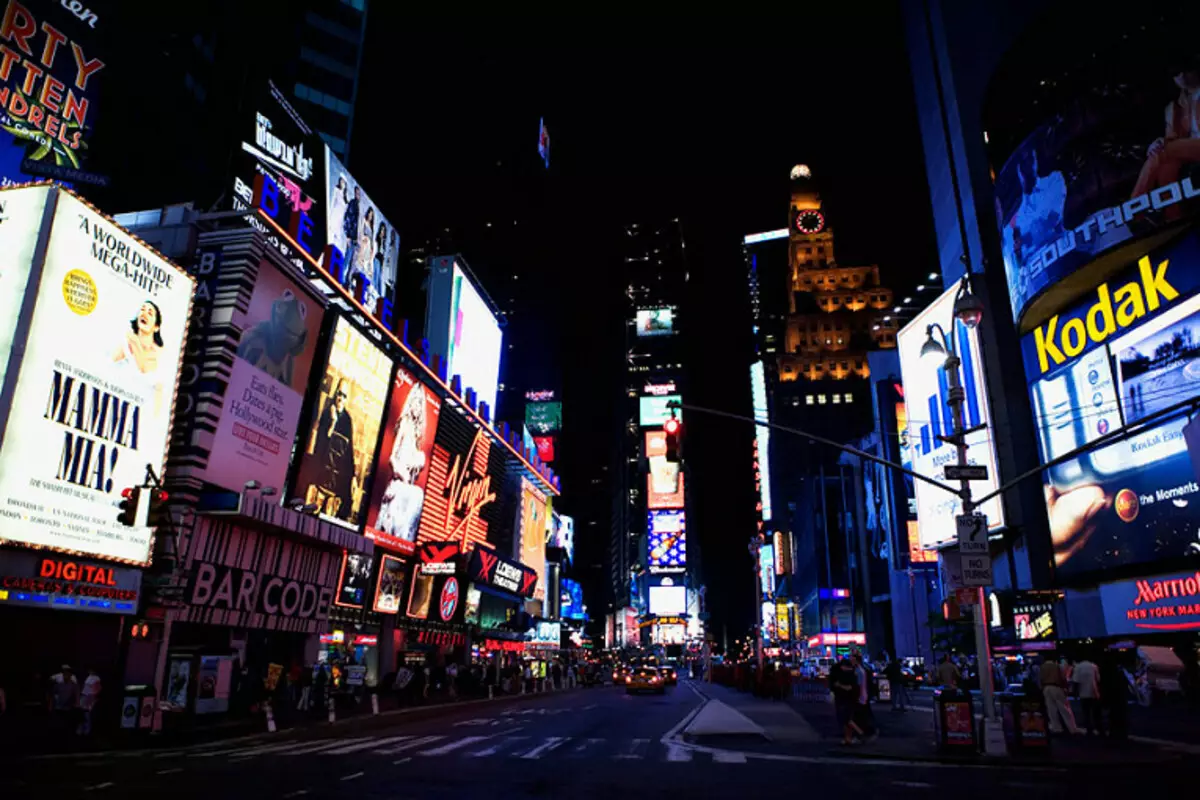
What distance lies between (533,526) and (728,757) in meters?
57.2

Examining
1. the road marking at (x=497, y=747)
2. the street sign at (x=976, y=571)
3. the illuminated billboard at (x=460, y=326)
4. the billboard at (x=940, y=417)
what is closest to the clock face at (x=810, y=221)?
the billboard at (x=940, y=417)

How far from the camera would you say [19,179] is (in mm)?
31141

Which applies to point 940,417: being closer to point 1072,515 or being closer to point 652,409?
point 1072,515

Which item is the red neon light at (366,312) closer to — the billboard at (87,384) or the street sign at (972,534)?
the billboard at (87,384)

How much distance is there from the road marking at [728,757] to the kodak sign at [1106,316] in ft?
107

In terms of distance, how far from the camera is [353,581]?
35.6 m

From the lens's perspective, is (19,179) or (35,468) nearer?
(35,468)

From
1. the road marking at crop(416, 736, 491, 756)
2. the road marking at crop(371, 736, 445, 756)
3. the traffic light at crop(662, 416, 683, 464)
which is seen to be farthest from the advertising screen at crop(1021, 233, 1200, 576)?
the road marking at crop(371, 736, 445, 756)

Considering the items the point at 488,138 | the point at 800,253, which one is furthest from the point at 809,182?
the point at 488,138

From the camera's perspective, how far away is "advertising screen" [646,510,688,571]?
17350 centimetres

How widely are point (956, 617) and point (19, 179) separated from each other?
3606cm

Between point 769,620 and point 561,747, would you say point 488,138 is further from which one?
point 769,620

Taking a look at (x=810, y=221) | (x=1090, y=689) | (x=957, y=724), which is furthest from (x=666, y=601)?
(x=957, y=724)

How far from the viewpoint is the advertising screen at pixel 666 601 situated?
174625 mm
